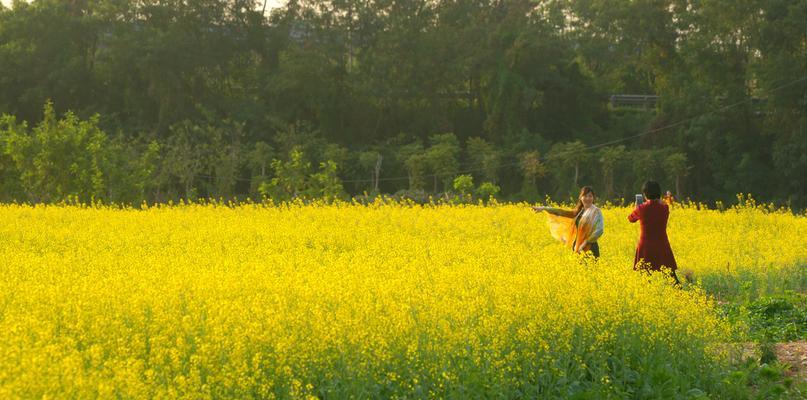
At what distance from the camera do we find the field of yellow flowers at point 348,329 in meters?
6.33

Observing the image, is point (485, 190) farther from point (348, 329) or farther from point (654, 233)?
point (348, 329)

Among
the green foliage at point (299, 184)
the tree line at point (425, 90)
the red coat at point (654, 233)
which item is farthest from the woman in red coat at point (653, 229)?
the tree line at point (425, 90)

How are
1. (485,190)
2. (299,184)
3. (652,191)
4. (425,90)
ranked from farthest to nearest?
(425,90) → (485,190) → (299,184) → (652,191)

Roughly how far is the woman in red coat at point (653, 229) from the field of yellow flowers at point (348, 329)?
0.83 meters

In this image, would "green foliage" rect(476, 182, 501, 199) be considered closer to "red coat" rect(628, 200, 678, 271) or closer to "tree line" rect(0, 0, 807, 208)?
"tree line" rect(0, 0, 807, 208)

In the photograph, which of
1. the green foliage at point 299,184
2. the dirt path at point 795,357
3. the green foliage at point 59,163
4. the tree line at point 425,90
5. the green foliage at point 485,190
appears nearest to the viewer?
the dirt path at point 795,357

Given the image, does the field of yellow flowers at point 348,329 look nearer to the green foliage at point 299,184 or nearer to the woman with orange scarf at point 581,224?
the woman with orange scarf at point 581,224

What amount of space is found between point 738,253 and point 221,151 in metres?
32.4

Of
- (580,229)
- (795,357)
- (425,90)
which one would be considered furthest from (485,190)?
(795,357)

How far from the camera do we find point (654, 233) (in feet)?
37.0

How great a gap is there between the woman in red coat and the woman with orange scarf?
642mm

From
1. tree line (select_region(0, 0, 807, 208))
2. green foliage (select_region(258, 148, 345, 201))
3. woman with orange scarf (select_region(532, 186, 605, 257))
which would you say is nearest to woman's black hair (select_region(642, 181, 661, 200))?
woman with orange scarf (select_region(532, 186, 605, 257))

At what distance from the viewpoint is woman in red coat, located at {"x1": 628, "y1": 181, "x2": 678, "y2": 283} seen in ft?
36.9

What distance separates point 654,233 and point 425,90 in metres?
37.5
